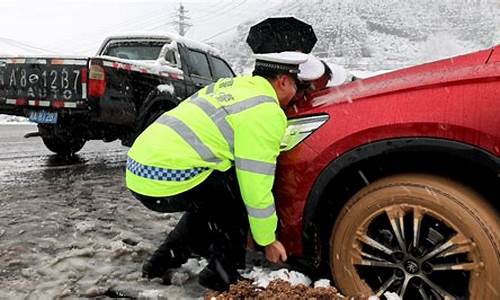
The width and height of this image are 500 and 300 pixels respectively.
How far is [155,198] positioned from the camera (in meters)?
2.59

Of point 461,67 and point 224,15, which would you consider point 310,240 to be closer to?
point 461,67

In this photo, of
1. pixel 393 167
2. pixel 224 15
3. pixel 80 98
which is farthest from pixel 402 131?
pixel 224 15

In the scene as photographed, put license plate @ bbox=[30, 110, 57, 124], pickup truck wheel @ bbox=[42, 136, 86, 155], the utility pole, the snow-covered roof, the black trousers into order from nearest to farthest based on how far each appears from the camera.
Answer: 1. the black trousers
2. license plate @ bbox=[30, 110, 57, 124]
3. pickup truck wheel @ bbox=[42, 136, 86, 155]
4. the snow-covered roof
5. the utility pole

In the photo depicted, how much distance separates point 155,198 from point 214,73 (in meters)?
6.52

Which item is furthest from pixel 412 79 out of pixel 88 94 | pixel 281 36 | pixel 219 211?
pixel 88 94

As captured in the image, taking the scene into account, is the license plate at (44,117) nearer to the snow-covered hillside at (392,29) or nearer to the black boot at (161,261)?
the black boot at (161,261)

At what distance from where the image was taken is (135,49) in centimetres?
848

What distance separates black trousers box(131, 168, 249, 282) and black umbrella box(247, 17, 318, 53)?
2.06 ft

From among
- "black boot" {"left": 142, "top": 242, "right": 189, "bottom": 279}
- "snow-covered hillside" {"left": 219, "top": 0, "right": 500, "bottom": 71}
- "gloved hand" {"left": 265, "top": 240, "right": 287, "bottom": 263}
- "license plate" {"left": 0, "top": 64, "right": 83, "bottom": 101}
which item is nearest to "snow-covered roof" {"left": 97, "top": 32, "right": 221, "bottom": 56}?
"license plate" {"left": 0, "top": 64, "right": 83, "bottom": 101}

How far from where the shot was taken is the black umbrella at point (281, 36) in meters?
2.50

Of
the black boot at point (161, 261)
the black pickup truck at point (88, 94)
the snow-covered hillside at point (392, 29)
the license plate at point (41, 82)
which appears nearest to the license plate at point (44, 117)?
the black pickup truck at point (88, 94)

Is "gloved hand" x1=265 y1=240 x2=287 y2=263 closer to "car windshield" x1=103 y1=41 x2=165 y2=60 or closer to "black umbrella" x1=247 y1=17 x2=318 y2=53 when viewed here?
"black umbrella" x1=247 y1=17 x2=318 y2=53

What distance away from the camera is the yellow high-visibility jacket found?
2.33m

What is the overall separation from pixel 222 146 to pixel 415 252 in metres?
0.98
